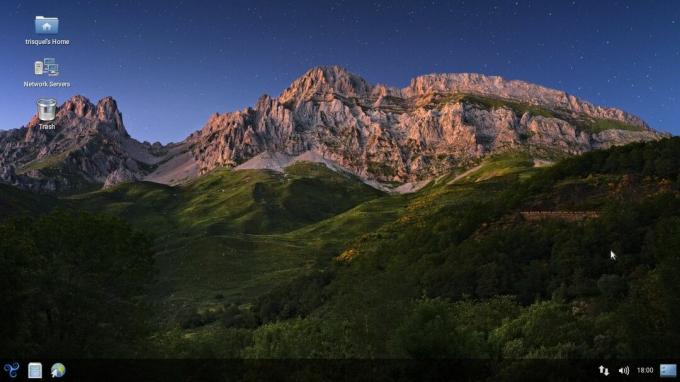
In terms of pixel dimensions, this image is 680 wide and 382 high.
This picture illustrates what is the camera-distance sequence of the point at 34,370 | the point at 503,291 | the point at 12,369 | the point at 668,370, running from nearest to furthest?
the point at 12,369
the point at 34,370
the point at 668,370
the point at 503,291

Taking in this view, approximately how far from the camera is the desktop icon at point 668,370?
29.3 metres

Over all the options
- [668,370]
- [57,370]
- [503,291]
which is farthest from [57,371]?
[503,291]

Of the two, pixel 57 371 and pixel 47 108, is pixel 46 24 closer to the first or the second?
pixel 47 108

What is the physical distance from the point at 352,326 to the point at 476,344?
14.0 meters

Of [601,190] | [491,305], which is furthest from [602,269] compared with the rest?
[601,190]

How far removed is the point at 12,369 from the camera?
85.8 feet

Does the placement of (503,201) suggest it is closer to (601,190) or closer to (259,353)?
(601,190)

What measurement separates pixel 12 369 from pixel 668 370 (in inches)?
1238

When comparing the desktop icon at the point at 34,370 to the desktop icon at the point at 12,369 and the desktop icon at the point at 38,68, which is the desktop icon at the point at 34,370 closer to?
the desktop icon at the point at 12,369

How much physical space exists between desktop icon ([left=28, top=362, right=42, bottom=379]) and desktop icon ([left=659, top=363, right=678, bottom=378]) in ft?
99.6

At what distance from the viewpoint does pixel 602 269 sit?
344 feet

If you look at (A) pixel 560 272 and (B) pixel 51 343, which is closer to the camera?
(B) pixel 51 343

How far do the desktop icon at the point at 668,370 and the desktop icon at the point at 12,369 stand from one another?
31.0 meters

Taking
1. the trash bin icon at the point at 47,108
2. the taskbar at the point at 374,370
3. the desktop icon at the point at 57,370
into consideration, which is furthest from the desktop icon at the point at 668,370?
the trash bin icon at the point at 47,108
